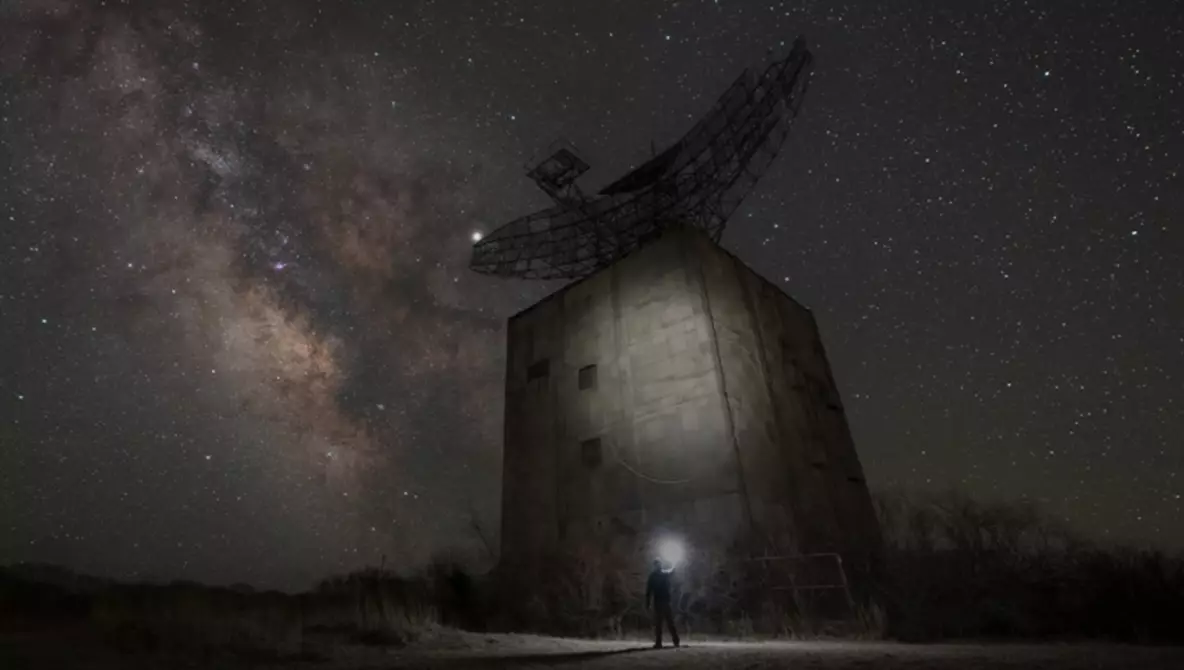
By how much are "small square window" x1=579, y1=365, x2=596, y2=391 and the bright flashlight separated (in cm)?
680

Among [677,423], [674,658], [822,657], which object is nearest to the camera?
[822,657]

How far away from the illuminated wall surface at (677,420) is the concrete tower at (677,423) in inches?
2.2

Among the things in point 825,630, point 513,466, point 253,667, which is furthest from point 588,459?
point 253,667

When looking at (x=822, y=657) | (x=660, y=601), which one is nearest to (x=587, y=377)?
(x=660, y=601)

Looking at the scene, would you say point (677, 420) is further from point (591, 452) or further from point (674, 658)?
point (674, 658)

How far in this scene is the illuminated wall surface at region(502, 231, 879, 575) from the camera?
19.0m

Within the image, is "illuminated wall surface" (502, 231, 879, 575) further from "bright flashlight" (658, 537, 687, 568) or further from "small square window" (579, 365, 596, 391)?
"bright flashlight" (658, 537, 687, 568)

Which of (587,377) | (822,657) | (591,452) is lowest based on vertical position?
(822,657)

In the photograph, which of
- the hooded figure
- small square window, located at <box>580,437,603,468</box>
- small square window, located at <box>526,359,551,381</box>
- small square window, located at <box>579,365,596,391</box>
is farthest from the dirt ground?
small square window, located at <box>526,359,551,381</box>

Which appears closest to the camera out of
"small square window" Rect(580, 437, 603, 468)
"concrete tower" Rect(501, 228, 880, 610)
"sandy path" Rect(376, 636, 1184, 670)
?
"sandy path" Rect(376, 636, 1184, 670)

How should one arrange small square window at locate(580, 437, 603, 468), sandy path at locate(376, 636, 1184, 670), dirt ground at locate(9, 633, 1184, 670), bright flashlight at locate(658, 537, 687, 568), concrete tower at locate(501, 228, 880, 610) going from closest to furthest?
1. sandy path at locate(376, 636, 1184, 670)
2. dirt ground at locate(9, 633, 1184, 670)
3. bright flashlight at locate(658, 537, 687, 568)
4. concrete tower at locate(501, 228, 880, 610)
5. small square window at locate(580, 437, 603, 468)

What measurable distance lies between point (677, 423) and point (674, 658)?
1075cm

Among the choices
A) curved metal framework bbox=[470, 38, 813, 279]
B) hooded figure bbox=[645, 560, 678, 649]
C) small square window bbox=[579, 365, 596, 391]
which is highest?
curved metal framework bbox=[470, 38, 813, 279]

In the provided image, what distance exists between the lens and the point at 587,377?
23781mm
